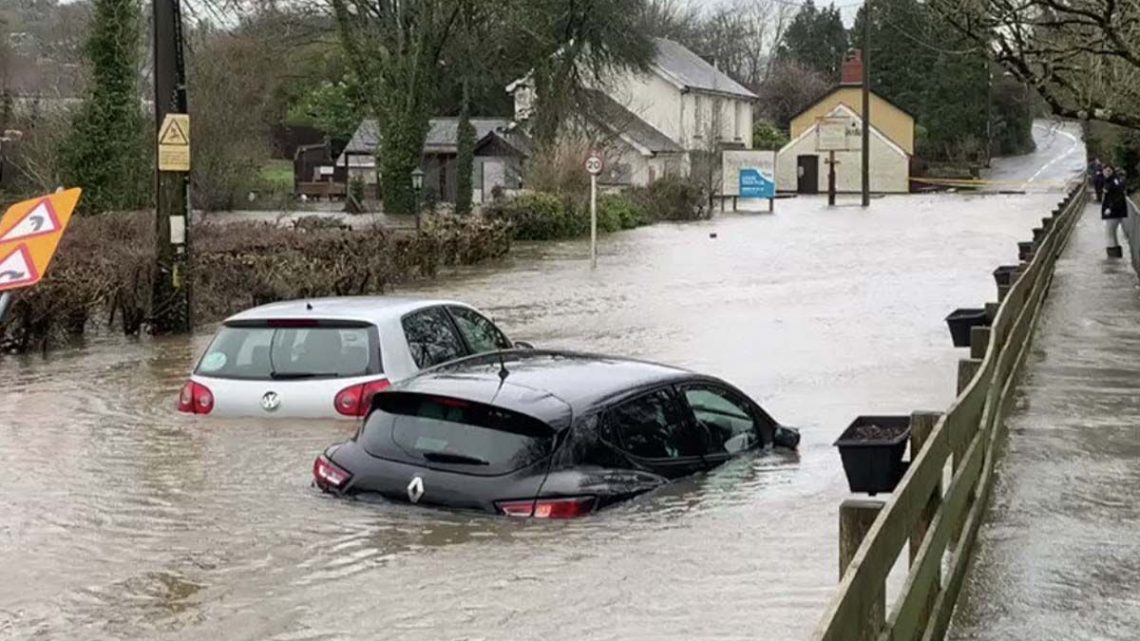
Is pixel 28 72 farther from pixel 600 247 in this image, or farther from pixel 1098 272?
pixel 1098 272

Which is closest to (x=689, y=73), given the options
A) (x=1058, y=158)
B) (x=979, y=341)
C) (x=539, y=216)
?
(x=539, y=216)

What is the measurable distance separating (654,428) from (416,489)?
1.55 meters

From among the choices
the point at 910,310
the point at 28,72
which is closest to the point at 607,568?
the point at 910,310

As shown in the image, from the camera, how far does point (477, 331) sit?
13391 mm

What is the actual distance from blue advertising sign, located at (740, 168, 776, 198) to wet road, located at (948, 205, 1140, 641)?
170 ft

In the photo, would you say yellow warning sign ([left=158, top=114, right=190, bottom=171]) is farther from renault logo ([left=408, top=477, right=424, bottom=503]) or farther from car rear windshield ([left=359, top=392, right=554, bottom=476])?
renault logo ([left=408, top=477, right=424, bottom=503])

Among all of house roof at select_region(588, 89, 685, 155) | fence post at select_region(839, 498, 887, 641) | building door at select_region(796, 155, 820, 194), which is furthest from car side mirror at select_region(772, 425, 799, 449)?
building door at select_region(796, 155, 820, 194)

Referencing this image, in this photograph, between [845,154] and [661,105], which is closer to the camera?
[661,105]

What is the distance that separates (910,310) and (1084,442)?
14.2 m

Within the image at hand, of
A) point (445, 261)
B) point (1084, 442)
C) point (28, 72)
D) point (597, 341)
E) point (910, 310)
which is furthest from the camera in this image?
point (28, 72)

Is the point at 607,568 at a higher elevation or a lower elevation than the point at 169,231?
lower

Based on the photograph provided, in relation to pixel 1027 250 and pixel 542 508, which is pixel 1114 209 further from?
pixel 542 508

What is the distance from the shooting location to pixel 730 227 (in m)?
53.7

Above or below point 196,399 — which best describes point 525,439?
above
